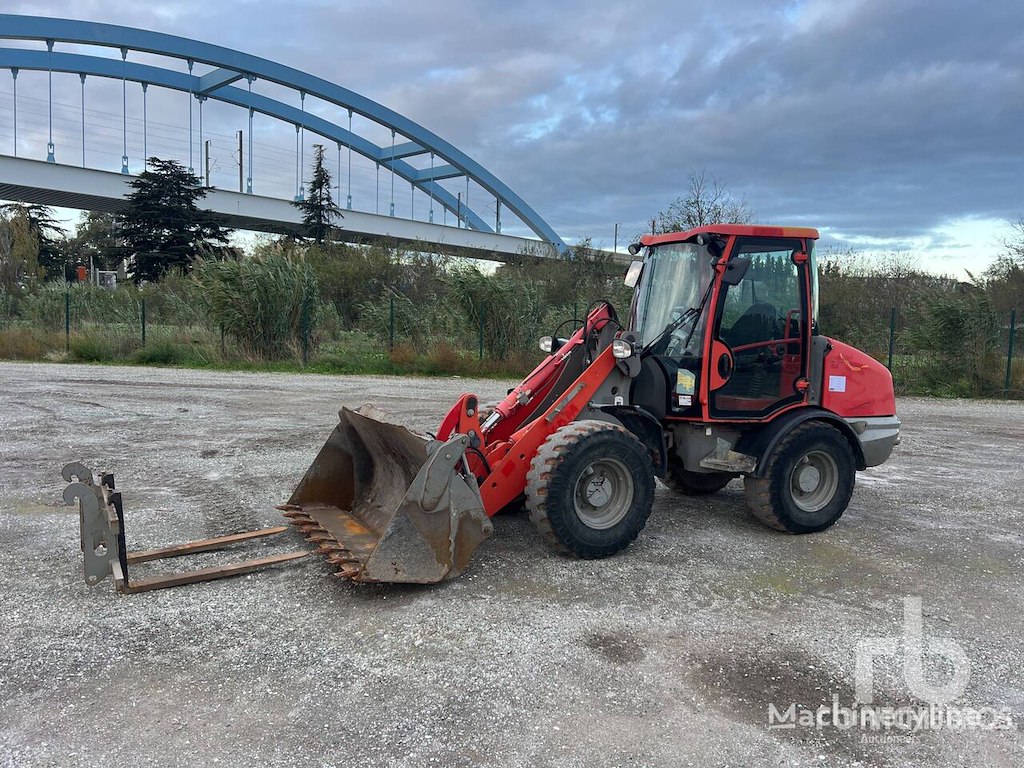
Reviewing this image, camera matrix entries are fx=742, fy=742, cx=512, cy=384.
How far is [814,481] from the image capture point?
18.7ft

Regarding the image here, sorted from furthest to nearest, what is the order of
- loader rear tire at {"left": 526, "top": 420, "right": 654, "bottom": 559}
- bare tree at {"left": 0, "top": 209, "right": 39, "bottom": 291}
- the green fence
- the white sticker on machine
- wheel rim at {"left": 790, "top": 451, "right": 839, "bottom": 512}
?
bare tree at {"left": 0, "top": 209, "right": 39, "bottom": 291} → the green fence → the white sticker on machine → wheel rim at {"left": 790, "top": 451, "right": 839, "bottom": 512} → loader rear tire at {"left": 526, "top": 420, "right": 654, "bottom": 559}

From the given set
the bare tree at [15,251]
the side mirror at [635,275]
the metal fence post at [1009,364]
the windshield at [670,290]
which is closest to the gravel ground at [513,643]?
the windshield at [670,290]

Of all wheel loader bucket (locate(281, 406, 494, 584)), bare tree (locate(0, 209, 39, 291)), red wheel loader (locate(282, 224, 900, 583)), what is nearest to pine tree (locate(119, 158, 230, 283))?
bare tree (locate(0, 209, 39, 291))

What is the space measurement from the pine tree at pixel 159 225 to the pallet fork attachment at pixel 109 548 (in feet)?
113

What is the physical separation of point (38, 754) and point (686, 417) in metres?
4.18

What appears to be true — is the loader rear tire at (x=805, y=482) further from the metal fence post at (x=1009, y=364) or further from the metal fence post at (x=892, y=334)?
the metal fence post at (x=1009, y=364)

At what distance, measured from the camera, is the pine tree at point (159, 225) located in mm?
36406

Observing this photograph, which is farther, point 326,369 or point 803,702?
point 326,369

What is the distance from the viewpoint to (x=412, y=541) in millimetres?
4176

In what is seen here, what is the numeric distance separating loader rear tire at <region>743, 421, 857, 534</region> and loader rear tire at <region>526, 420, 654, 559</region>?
3.43 ft

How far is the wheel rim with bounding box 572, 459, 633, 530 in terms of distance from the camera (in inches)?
190

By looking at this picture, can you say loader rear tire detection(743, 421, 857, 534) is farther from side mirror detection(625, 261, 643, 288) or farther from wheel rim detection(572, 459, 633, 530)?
side mirror detection(625, 261, 643, 288)

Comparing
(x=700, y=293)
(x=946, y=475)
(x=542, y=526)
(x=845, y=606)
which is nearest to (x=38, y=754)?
(x=542, y=526)

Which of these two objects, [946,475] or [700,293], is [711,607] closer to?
[700,293]
